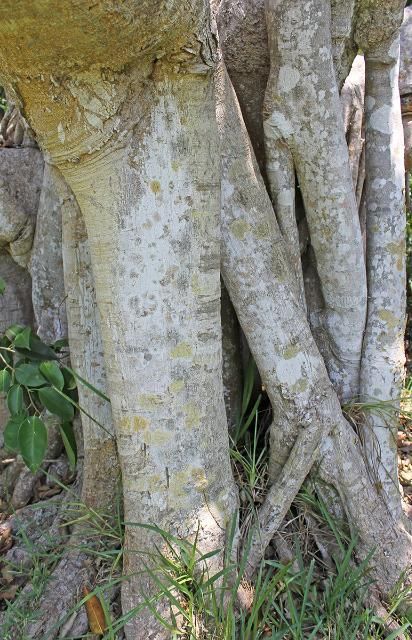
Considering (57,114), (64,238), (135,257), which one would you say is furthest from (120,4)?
(64,238)

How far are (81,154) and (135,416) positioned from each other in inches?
26.7

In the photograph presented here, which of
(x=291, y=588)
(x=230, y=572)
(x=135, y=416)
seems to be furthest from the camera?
(x=291, y=588)

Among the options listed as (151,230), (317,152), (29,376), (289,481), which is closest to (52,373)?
(29,376)

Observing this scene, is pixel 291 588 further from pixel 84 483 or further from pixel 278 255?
pixel 278 255

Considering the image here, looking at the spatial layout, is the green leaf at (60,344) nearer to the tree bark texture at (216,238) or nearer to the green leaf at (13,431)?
the tree bark texture at (216,238)

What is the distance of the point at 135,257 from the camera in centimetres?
145

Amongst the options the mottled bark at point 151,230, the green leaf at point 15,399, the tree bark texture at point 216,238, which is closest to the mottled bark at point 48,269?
the tree bark texture at point 216,238

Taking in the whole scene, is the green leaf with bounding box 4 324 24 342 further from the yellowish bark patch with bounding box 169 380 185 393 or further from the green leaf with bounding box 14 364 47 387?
the yellowish bark patch with bounding box 169 380 185 393

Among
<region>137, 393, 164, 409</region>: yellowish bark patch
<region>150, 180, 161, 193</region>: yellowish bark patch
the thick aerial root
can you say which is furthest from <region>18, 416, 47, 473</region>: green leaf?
<region>150, 180, 161, 193</region>: yellowish bark patch

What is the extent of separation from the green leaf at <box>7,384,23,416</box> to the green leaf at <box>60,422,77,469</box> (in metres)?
0.32

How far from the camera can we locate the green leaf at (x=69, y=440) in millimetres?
2133

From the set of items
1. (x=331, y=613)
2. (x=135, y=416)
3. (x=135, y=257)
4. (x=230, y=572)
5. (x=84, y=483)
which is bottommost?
(x=331, y=613)

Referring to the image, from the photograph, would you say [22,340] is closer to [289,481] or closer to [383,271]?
[289,481]

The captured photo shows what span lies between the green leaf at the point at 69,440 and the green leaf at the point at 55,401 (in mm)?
219
